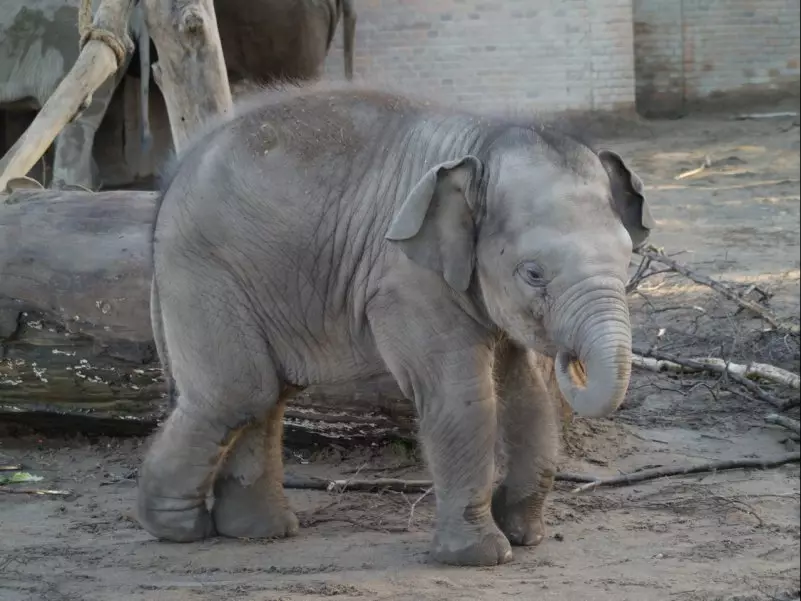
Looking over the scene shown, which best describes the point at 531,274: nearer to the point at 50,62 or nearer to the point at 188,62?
the point at 188,62

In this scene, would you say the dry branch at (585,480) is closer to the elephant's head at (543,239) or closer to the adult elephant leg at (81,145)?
the elephant's head at (543,239)

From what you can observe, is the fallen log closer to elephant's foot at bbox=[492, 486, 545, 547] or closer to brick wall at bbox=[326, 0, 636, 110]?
elephant's foot at bbox=[492, 486, 545, 547]

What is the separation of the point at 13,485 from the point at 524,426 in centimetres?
208

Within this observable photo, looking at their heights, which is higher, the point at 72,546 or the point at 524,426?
the point at 524,426

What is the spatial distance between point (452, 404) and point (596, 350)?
0.63m

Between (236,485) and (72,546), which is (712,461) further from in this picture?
(72,546)

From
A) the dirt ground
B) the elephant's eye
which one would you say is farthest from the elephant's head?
the dirt ground

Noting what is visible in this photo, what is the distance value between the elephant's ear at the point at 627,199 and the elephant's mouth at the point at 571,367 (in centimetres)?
49

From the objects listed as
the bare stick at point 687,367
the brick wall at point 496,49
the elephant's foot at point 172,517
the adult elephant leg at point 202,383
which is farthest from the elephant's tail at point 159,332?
the brick wall at point 496,49

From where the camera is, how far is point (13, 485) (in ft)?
17.0

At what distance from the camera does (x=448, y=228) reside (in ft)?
12.8

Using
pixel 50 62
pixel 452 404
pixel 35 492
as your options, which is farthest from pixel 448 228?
pixel 50 62

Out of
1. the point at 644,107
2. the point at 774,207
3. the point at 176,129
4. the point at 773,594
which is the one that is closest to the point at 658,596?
the point at 773,594

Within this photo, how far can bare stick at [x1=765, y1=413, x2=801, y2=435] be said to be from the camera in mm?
5418
